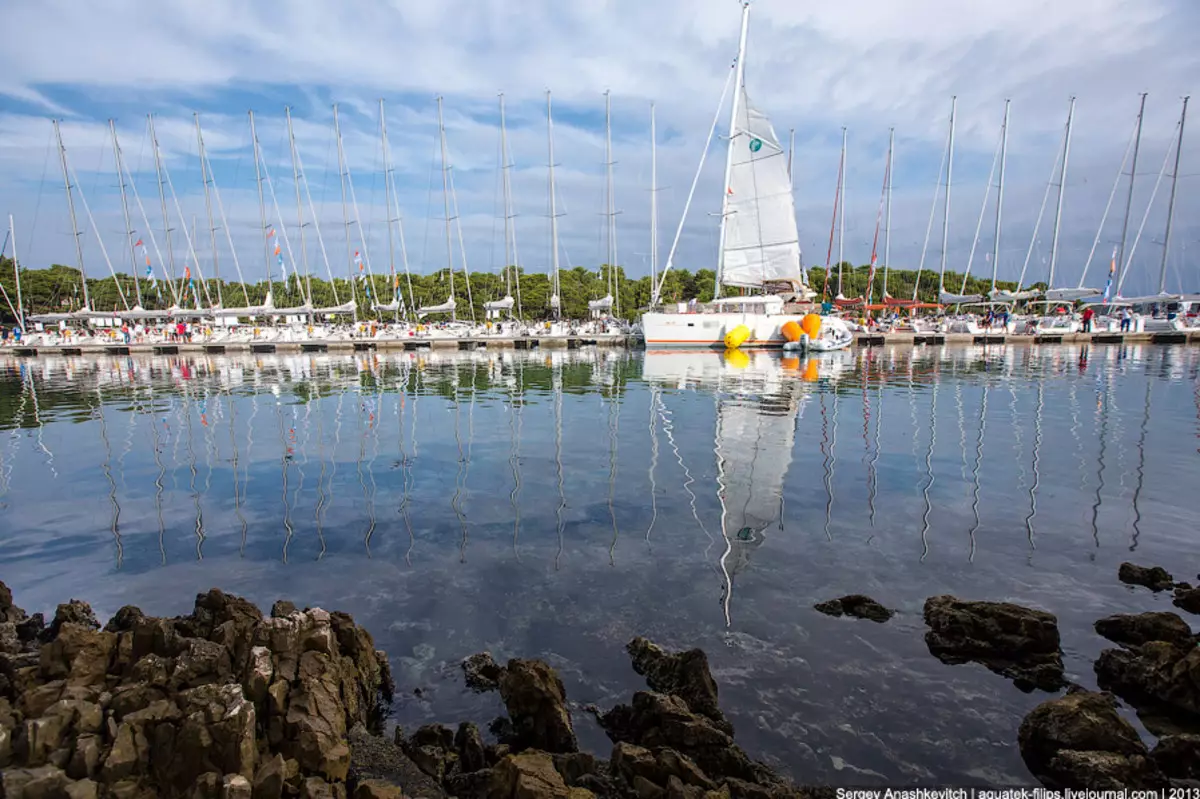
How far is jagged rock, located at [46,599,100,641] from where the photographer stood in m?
8.43

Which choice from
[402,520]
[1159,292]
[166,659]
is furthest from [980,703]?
[1159,292]

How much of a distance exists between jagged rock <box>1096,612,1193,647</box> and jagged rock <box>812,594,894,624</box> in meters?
2.49

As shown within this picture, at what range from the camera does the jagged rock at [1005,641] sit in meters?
7.72

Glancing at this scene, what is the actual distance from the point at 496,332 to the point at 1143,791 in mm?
73154

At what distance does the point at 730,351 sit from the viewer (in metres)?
59.9

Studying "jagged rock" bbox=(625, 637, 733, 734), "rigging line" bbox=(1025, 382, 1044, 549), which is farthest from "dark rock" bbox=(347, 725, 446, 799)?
"rigging line" bbox=(1025, 382, 1044, 549)

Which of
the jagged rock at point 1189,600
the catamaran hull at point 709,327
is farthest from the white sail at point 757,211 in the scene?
the jagged rock at point 1189,600

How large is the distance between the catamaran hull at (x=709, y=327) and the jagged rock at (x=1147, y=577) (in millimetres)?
50761

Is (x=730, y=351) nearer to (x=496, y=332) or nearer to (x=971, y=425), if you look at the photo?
(x=496, y=332)

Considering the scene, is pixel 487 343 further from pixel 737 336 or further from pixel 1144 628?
pixel 1144 628

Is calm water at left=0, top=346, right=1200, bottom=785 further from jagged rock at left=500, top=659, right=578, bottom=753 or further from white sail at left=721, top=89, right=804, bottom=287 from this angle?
white sail at left=721, top=89, right=804, bottom=287

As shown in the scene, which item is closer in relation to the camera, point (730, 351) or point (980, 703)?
point (980, 703)

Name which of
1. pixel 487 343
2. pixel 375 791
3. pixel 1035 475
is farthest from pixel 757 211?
pixel 375 791

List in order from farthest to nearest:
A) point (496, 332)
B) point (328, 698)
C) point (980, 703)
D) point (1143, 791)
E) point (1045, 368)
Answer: point (496, 332)
point (1045, 368)
point (980, 703)
point (328, 698)
point (1143, 791)
